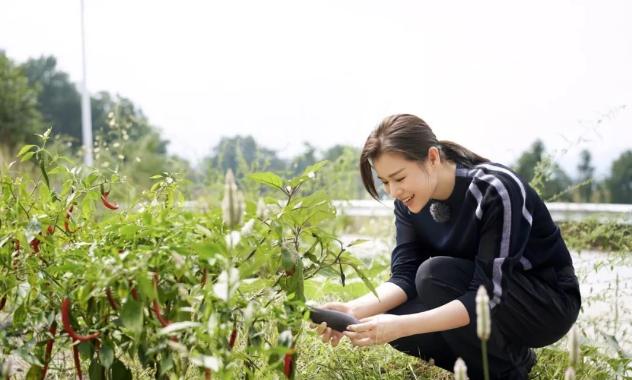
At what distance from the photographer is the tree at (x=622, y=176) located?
8.61 m

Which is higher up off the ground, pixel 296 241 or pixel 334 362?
pixel 296 241

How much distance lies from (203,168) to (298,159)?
0.84m

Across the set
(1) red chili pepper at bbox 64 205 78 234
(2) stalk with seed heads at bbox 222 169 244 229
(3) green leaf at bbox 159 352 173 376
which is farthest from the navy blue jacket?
(2) stalk with seed heads at bbox 222 169 244 229

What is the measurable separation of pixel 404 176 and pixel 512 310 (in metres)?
0.47

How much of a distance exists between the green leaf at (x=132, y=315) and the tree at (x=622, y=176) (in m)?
8.16

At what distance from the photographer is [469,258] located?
2.28 m

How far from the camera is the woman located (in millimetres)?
1963

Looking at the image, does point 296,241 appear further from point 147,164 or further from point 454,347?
point 147,164

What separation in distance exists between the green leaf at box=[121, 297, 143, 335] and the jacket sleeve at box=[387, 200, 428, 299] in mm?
1291

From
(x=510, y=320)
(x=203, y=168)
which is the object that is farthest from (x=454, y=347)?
(x=203, y=168)

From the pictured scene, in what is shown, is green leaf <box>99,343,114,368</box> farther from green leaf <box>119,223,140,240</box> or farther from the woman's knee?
the woman's knee

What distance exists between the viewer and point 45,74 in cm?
1791

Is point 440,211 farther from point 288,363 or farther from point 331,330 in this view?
point 288,363

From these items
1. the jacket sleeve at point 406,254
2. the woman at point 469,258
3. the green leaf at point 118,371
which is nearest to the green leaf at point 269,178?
the green leaf at point 118,371
